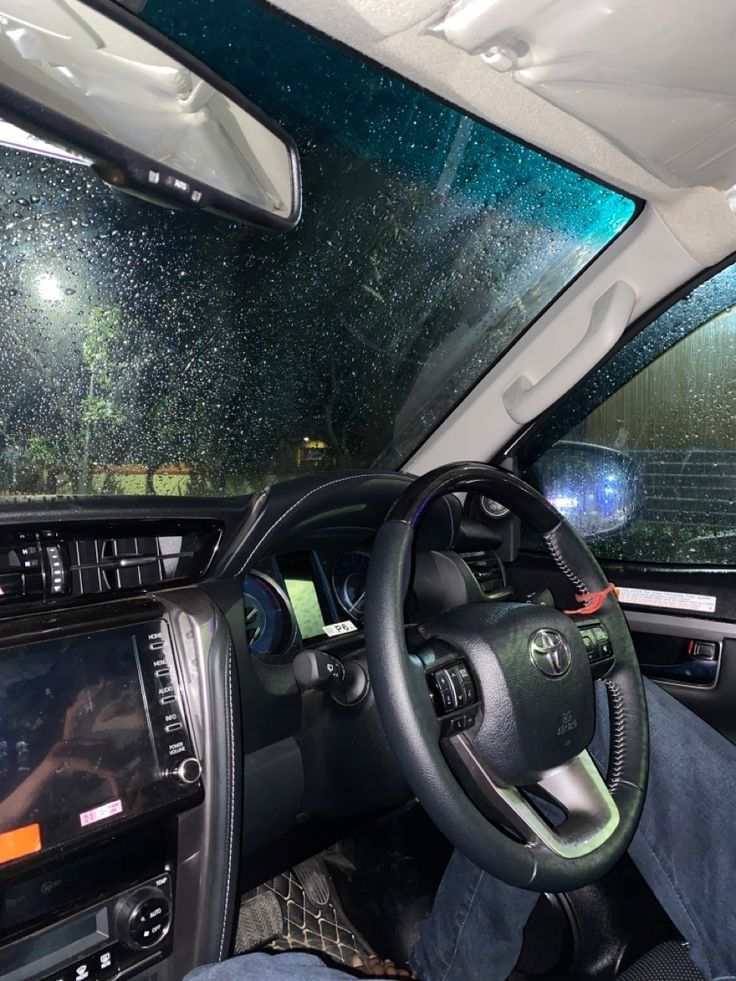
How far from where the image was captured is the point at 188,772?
1305 millimetres

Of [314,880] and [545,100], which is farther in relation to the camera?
[314,880]

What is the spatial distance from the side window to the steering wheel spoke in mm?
1062

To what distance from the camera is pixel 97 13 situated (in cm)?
103

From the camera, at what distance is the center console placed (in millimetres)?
1131

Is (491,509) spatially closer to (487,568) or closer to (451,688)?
(487,568)

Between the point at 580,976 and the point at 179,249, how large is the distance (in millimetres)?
1849

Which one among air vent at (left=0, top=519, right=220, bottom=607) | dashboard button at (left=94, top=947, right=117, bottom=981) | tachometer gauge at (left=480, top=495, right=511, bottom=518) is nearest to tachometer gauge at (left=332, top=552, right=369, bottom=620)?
air vent at (left=0, top=519, right=220, bottom=607)

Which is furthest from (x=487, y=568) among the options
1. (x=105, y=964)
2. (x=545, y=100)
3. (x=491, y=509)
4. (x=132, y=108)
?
(x=132, y=108)

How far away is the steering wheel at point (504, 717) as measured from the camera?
46.1 inches

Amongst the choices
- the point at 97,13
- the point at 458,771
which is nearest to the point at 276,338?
the point at 97,13

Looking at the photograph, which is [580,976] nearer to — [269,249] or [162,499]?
[162,499]

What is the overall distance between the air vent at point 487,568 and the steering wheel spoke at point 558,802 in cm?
82

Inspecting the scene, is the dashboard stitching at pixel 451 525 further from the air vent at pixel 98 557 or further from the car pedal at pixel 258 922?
the car pedal at pixel 258 922

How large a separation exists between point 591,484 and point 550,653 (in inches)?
A: 45.8
